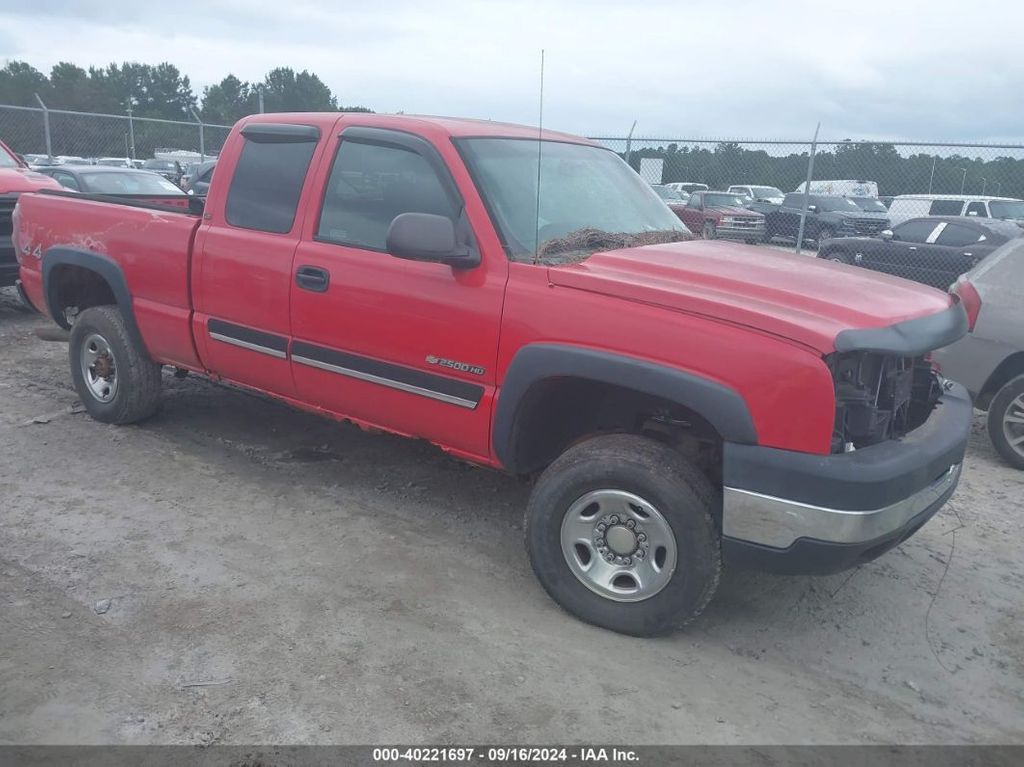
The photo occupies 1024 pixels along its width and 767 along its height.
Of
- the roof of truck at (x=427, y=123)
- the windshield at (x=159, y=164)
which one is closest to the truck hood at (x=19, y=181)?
the roof of truck at (x=427, y=123)

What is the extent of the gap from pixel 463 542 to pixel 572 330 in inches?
56.2

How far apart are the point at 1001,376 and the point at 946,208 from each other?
11.2 m

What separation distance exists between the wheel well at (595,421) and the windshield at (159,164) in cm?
2282

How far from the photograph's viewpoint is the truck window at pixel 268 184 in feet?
14.3

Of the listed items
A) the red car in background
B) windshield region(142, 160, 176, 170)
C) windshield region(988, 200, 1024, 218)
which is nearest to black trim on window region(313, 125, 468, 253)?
the red car in background

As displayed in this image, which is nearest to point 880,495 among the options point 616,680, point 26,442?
point 616,680

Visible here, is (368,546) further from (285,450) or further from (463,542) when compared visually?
(285,450)

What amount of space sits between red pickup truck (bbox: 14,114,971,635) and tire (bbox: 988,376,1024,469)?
202 cm

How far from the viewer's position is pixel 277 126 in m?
4.55

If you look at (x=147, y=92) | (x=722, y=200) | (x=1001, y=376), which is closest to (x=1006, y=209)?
(x=722, y=200)

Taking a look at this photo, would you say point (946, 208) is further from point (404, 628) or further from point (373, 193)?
point (404, 628)

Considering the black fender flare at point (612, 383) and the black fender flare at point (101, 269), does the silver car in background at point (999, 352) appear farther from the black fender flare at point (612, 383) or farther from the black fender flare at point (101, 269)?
the black fender flare at point (101, 269)

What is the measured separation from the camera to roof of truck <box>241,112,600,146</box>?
4043mm

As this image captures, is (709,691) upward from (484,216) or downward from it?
downward
